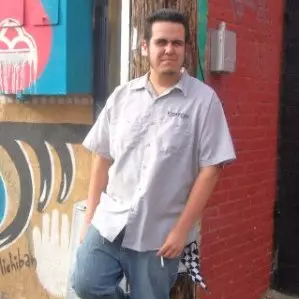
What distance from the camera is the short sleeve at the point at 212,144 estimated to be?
2.95 meters

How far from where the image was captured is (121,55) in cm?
398

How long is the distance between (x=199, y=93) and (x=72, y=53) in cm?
123

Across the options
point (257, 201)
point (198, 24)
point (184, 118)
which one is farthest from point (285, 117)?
point (184, 118)

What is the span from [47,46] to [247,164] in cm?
169

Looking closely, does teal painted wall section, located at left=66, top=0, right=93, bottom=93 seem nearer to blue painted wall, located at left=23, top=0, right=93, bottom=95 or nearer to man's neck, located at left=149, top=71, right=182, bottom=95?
blue painted wall, located at left=23, top=0, right=93, bottom=95

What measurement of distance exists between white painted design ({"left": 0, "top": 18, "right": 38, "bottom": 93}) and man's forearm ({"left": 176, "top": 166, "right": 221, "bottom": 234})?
1611 mm

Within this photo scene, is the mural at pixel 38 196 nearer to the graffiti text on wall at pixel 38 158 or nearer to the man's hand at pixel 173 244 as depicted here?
the graffiti text on wall at pixel 38 158

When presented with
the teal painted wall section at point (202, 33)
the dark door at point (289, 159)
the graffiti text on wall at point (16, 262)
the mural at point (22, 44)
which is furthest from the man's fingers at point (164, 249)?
the dark door at point (289, 159)

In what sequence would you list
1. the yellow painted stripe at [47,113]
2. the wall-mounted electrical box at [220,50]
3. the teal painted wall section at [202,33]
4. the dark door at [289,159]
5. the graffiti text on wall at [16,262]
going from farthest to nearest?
1. the dark door at [289,159]
2. the graffiti text on wall at [16,262]
3. the yellow painted stripe at [47,113]
4. the wall-mounted electrical box at [220,50]
5. the teal painted wall section at [202,33]

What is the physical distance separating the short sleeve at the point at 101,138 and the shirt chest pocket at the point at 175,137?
40 centimetres

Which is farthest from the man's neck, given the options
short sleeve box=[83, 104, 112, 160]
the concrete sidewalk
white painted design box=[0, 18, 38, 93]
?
the concrete sidewalk

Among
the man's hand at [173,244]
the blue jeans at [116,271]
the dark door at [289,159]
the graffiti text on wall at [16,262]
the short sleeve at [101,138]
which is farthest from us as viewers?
the dark door at [289,159]

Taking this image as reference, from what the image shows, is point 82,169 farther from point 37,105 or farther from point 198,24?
point 198,24

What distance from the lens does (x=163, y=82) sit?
3064mm
